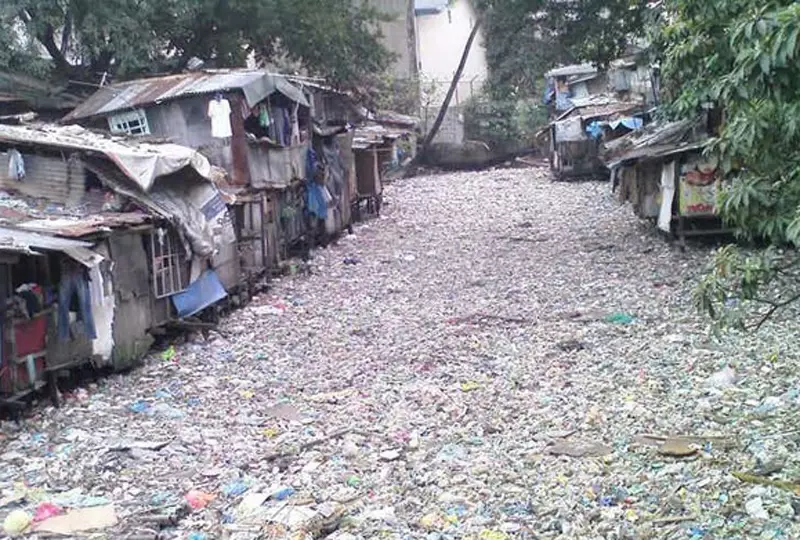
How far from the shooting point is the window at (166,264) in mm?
10797

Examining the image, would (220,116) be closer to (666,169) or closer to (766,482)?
(666,169)

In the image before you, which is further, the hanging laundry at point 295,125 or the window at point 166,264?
the hanging laundry at point 295,125

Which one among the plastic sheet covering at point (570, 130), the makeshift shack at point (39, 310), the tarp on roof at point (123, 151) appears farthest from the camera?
the plastic sheet covering at point (570, 130)

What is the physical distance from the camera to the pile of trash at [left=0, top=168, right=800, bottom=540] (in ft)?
18.7

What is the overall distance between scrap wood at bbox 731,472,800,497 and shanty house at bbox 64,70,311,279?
9577 mm

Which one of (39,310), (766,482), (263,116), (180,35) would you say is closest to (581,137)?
(180,35)

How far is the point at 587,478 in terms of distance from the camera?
241 inches

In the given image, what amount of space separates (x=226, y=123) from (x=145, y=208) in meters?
3.93

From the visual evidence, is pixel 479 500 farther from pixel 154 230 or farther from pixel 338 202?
pixel 338 202

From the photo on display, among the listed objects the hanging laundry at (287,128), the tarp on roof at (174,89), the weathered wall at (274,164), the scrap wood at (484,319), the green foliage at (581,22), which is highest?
the green foliage at (581,22)

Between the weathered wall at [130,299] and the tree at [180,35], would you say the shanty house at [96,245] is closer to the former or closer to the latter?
the weathered wall at [130,299]

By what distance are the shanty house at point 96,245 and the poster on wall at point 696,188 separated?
7.76 metres

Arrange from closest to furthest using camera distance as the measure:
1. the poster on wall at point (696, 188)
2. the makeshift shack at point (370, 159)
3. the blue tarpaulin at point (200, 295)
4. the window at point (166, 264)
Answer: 1. the window at point (166, 264)
2. the blue tarpaulin at point (200, 295)
3. the poster on wall at point (696, 188)
4. the makeshift shack at point (370, 159)

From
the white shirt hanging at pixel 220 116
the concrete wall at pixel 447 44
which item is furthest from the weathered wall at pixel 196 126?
the concrete wall at pixel 447 44
